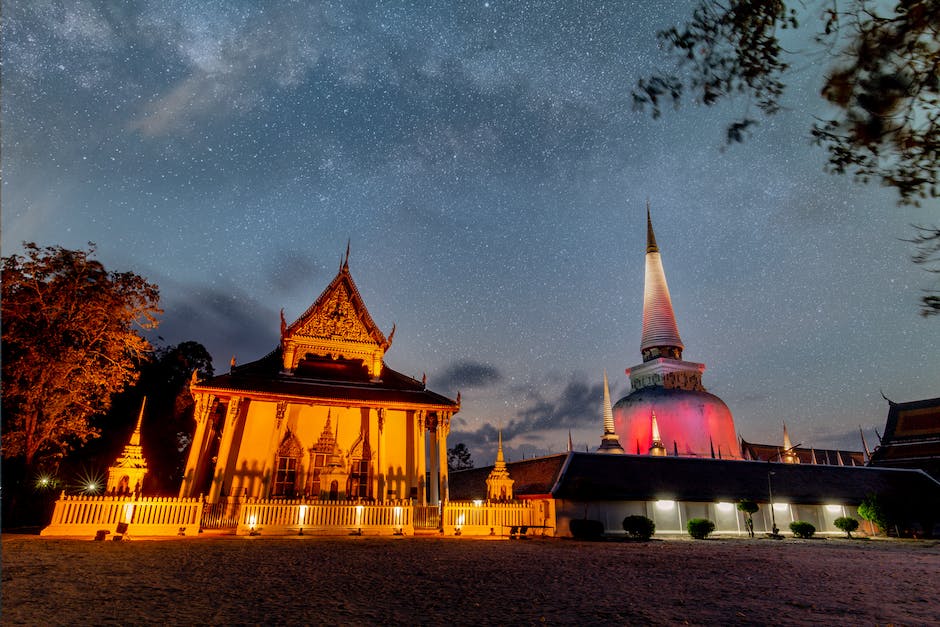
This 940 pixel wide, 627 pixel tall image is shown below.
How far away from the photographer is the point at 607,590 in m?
7.12

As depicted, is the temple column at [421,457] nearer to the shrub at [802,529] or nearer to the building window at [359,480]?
the building window at [359,480]

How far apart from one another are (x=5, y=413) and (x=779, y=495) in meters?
32.7

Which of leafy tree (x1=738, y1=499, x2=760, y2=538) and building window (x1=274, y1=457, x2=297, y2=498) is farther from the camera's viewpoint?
leafy tree (x1=738, y1=499, x2=760, y2=538)

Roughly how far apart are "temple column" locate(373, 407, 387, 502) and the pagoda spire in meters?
30.7

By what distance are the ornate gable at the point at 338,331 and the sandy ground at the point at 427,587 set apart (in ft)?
35.4

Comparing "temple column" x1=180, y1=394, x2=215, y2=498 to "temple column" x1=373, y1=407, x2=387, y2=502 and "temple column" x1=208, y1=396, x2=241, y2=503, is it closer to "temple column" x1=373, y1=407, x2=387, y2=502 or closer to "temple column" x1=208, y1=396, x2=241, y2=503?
"temple column" x1=208, y1=396, x2=241, y2=503

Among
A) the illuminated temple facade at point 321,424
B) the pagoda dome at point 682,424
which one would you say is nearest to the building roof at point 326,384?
the illuminated temple facade at point 321,424

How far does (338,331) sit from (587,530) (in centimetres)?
1370

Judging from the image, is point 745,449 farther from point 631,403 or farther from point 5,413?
point 5,413

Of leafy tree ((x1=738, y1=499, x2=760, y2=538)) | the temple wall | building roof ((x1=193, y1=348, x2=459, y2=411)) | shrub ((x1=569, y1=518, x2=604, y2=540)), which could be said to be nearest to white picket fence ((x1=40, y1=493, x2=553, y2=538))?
shrub ((x1=569, y1=518, x2=604, y2=540))

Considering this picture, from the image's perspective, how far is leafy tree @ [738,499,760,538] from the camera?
77.7 feet

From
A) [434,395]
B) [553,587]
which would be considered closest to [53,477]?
[434,395]

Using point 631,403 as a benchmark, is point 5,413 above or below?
below

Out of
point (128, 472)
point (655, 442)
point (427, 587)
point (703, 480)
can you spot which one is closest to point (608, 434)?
point (655, 442)
